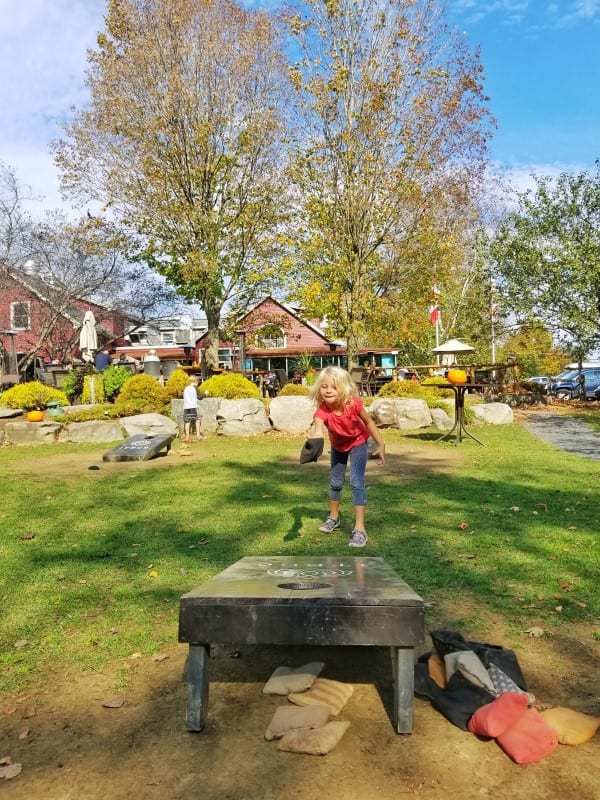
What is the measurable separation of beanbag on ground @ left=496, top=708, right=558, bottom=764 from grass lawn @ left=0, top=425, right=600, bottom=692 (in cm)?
120

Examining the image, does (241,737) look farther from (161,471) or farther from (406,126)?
(406,126)

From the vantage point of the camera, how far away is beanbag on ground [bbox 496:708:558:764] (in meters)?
2.64

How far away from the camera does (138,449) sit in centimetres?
1222

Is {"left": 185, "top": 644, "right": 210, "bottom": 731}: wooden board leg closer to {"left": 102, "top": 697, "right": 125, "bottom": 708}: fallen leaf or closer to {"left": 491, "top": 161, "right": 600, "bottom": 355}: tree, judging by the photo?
{"left": 102, "top": 697, "right": 125, "bottom": 708}: fallen leaf

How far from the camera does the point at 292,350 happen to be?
47.9 metres

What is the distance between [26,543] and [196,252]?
18551mm

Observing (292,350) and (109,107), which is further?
(292,350)

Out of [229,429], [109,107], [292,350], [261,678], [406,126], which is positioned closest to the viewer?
[261,678]

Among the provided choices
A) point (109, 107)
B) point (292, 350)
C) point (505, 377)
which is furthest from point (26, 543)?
point (292, 350)

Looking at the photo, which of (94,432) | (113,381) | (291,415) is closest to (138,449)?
(94,432)

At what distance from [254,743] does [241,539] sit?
3451mm

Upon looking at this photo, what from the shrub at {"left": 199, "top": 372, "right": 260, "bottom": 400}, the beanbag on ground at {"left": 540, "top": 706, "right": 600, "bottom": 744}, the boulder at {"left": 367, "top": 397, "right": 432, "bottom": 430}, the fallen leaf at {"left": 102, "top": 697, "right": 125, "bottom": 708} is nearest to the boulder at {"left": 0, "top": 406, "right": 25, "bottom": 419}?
the shrub at {"left": 199, "top": 372, "right": 260, "bottom": 400}

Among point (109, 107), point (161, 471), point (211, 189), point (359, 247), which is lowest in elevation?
point (161, 471)

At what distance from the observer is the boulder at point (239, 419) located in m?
16.4
